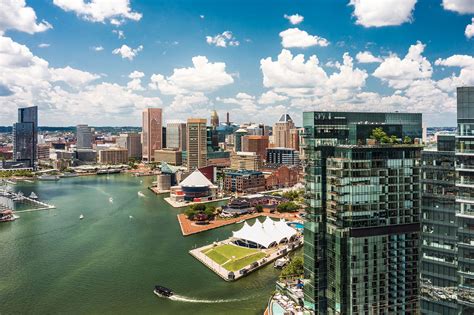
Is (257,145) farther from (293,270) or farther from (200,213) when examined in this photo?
(293,270)

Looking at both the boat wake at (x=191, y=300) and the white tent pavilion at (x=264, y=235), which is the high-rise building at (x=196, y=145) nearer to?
the white tent pavilion at (x=264, y=235)

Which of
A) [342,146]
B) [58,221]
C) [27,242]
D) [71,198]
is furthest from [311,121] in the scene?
[71,198]

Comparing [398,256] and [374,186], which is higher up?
[374,186]

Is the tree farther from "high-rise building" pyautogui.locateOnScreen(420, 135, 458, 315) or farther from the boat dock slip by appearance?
"high-rise building" pyautogui.locateOnScreen(420, 135, 458, 315)

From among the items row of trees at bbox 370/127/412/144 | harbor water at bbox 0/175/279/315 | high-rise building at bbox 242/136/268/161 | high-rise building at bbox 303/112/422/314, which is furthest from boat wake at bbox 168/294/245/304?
high-rise building at bbox 242/136/268/161

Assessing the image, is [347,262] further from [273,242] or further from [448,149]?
[273,242]

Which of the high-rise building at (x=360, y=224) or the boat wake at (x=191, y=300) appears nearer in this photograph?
the high-rise building at (x=360, y=224)

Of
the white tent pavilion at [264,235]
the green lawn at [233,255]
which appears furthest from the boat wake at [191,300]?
the white tent pavilion at [264,235]
